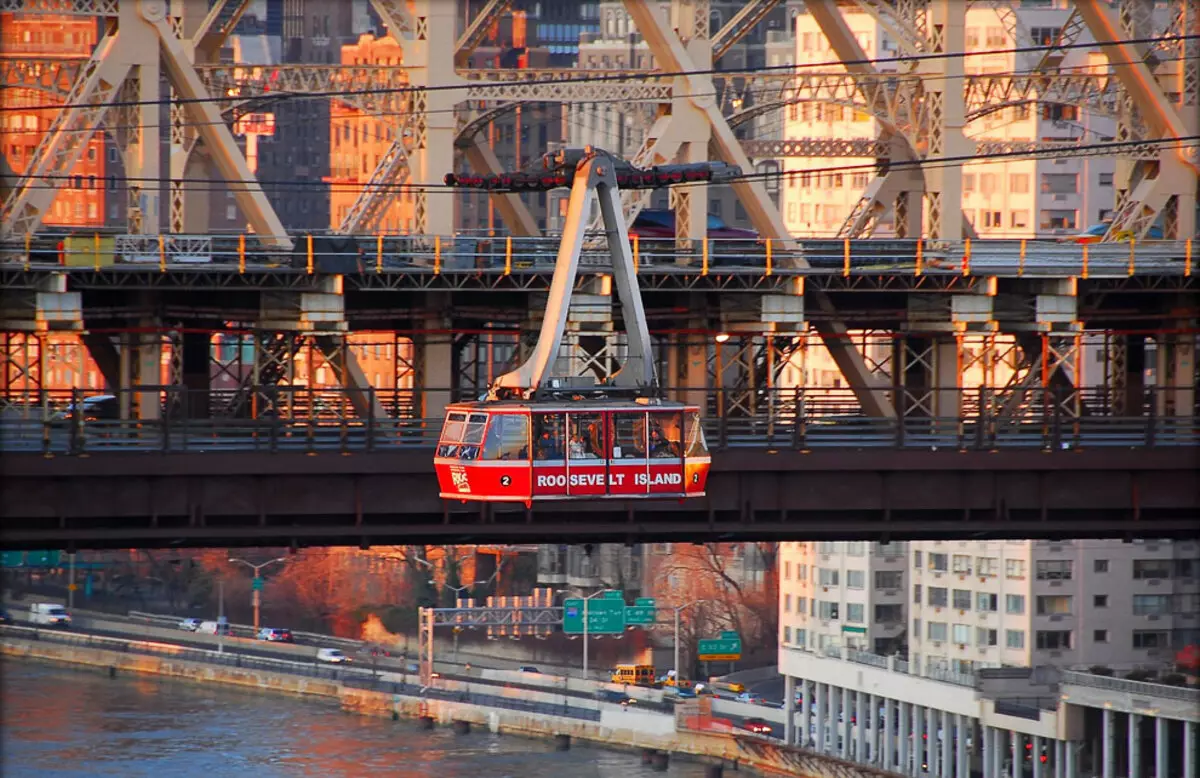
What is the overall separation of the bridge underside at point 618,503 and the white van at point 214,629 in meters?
101

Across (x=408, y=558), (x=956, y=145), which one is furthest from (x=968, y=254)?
(x=408, y=558)

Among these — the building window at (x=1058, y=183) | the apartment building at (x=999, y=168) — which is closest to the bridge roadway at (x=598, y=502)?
the apartment building at (x=999, y=168)

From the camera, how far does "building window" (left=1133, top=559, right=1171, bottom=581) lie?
10947 centimetres

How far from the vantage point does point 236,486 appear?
147 ft

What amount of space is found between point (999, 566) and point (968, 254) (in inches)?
2021

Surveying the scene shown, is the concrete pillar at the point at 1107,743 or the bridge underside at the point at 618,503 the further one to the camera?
the concrete pillar at the point at 1107,743

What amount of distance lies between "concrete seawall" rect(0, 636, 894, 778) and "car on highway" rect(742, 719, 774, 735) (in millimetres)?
2273

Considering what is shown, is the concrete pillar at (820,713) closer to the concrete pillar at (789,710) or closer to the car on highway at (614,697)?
the concrete pillar at (789,710)

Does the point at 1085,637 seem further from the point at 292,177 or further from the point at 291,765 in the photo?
the point at 292,177

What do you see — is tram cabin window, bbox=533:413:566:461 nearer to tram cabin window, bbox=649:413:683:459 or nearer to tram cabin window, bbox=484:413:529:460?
tram cabin window, bbox=484:413:529:460

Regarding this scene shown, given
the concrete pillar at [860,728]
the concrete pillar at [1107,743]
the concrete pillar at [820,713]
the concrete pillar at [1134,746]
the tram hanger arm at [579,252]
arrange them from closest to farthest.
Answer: the tram hanger arm at [579,252] < the concrete pillar at [1134,746] < the concrete pillar at [1107,743] < the concrete pillar at [860,728] < the concrete pillar at [820,713]

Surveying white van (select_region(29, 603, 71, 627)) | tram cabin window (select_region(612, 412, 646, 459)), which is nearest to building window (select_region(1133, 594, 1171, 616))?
tram cabin window (select_region(612, 412, 646, 459))

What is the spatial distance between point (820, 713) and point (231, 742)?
1285 inches

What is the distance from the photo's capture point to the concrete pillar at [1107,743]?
98.2 m
